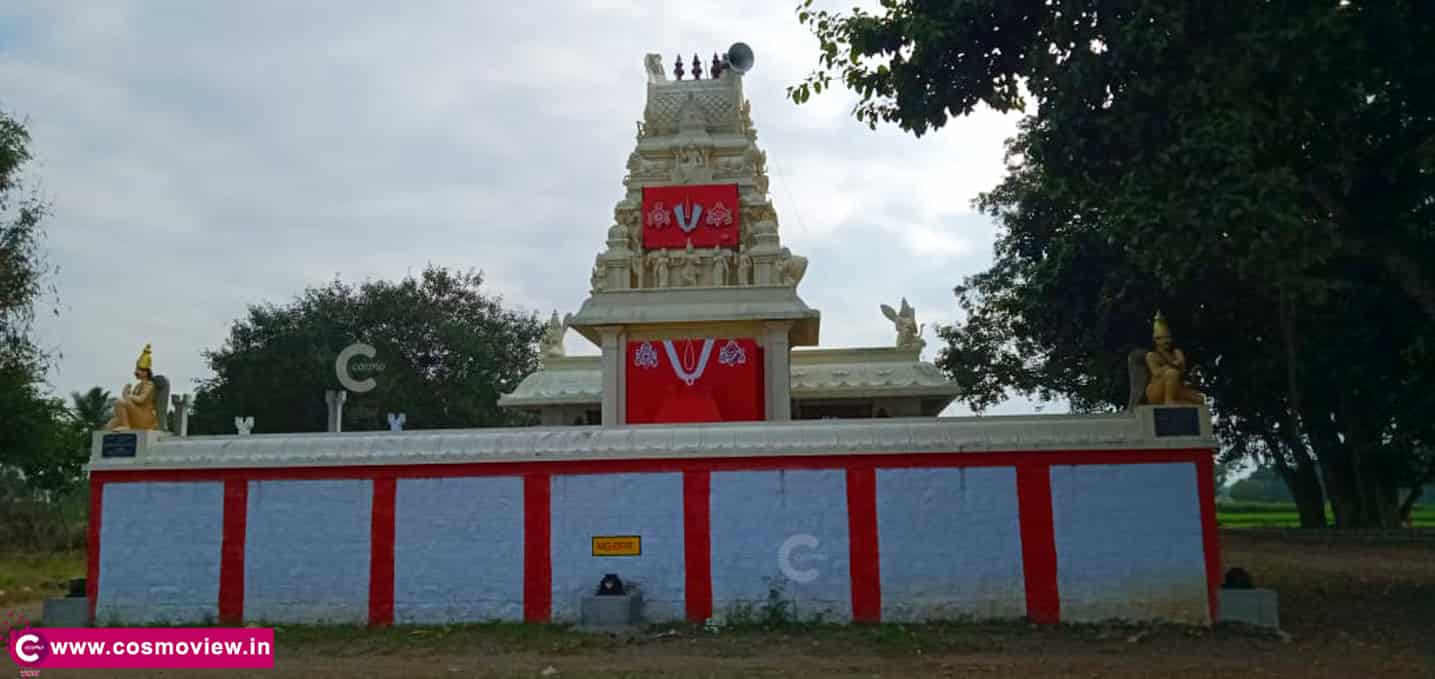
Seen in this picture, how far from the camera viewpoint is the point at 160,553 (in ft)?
47.6

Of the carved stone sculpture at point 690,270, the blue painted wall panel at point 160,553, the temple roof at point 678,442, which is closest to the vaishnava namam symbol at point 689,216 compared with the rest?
the carved stone sculpture at point 690,270

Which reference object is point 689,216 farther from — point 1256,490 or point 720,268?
point 1256,490

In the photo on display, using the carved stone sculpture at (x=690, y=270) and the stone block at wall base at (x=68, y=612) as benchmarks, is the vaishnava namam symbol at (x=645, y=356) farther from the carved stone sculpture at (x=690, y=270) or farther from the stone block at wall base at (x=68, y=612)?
the stone block at wall base at (x=68, y=612)

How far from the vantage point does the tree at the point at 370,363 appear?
1577 inches

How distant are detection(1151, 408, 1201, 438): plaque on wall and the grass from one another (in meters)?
20.8

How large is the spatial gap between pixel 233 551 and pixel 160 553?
39.4 inches

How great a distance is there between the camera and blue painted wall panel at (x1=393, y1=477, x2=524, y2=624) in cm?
1403

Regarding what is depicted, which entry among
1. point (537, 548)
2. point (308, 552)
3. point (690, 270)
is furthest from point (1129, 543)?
point (308, 552)

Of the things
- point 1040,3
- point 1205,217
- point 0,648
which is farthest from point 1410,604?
point 0,648

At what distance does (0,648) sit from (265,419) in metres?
27.1

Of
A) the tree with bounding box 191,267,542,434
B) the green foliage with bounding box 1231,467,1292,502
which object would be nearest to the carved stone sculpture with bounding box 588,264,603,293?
the tree with bounding box 191,267,542,434

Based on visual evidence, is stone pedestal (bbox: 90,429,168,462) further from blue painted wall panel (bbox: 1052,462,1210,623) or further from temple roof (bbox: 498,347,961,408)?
blue painted wall panel (bbox: 1052,462,1210,623)

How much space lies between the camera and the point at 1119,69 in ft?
42.9

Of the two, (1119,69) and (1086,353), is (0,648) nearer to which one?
(1119,69)
